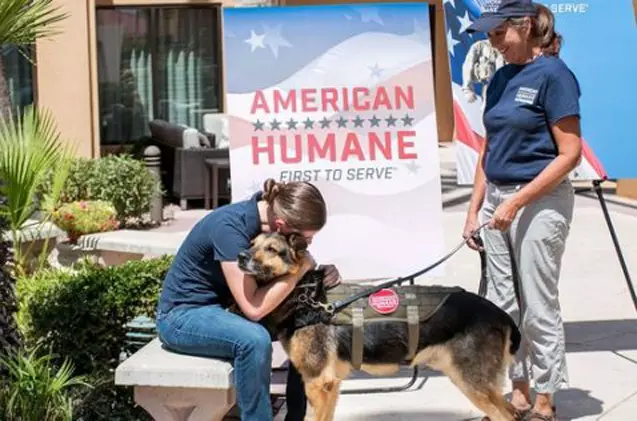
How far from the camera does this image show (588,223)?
1246 centimetres

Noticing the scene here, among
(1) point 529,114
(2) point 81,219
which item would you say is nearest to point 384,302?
(1) point 529,114

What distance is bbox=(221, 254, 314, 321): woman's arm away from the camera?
4.73 metres

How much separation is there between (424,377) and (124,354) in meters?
1.78

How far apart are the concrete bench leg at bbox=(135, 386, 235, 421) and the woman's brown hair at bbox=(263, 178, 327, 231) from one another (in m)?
0.73

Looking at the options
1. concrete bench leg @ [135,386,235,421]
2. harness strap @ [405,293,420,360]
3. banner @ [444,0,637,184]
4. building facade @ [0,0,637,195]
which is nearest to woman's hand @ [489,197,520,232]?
harness strap @ [405,293,420,360]

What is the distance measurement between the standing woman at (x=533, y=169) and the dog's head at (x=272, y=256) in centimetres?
109

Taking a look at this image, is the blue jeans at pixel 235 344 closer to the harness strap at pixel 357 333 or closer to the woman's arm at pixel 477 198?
the harness strap at pixel 357 333

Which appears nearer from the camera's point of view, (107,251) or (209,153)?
(107,251)

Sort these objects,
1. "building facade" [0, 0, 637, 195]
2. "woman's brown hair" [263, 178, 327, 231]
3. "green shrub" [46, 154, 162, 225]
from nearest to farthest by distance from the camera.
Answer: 1. "woman's brown hair" [263, 178, 327, 231]
2. "green shrub" [46, 154, 162, 225]
3. "building facade" [0, 0, 637, 195]

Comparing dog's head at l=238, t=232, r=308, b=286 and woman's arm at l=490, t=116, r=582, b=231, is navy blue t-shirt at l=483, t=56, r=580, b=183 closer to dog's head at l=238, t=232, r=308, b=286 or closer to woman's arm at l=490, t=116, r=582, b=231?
woman's arm at l=490, t=116, r=582, b=231

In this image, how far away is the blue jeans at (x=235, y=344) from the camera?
4727 millimetres

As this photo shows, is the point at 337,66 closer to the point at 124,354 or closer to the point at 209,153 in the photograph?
the point at 124,354

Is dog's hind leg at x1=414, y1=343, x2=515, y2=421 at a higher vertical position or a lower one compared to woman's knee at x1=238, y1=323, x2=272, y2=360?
lower

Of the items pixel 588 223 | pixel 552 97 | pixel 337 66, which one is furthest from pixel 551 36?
pixel 588 223
